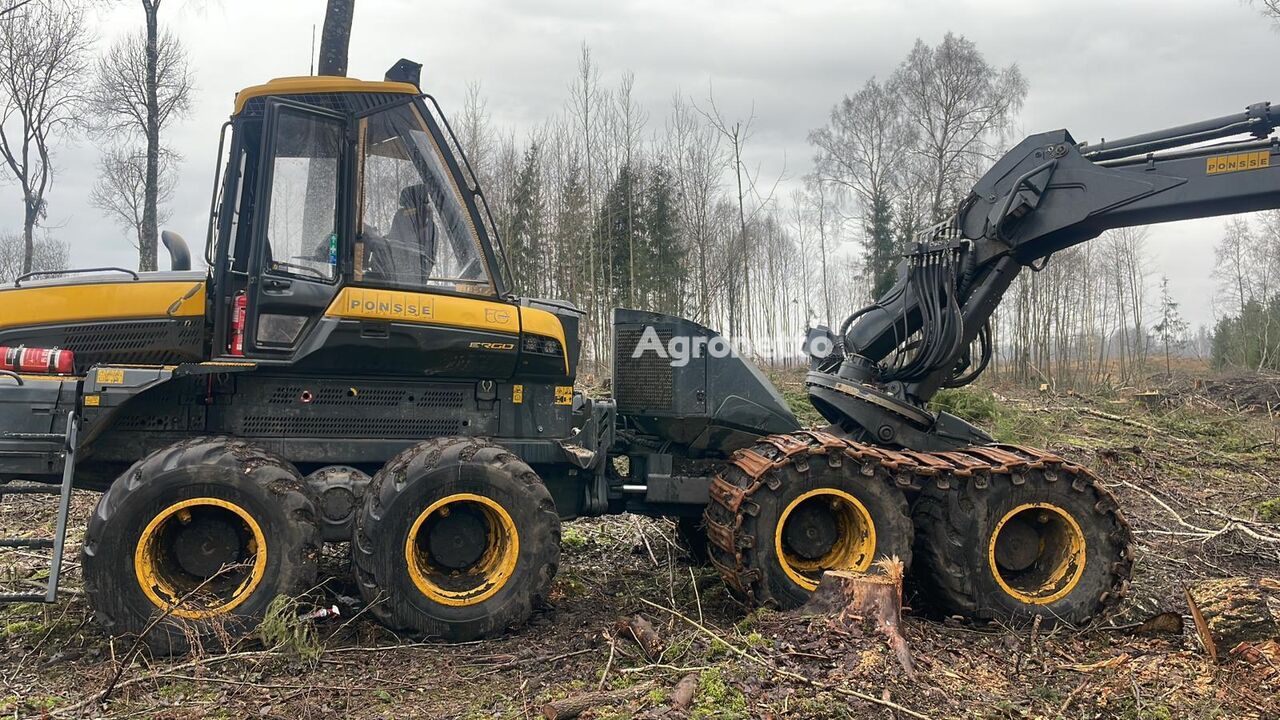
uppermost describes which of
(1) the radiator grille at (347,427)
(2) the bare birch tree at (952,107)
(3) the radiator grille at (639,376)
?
(2) the bare birch tree at (952,107)

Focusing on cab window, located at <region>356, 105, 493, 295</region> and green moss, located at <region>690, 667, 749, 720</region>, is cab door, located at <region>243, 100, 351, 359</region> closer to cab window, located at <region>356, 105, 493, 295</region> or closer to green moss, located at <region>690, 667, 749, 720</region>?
cab window, located at <region>356, 105, 493, 295</region>

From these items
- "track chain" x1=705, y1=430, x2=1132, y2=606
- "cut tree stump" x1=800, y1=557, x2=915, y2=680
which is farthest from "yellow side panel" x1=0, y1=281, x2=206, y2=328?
"cut tree stump" x1=800, y1=557, x2=915, y2=680

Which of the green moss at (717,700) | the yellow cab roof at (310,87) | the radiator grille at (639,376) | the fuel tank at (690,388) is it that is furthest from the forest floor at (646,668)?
the yellow cab roof at (310,87)

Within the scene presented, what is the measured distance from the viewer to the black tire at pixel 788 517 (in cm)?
542

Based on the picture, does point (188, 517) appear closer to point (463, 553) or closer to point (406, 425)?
point (406, 425)

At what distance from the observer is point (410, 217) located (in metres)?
5.33

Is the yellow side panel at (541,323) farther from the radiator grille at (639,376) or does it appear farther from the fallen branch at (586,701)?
the fallen branch at (586,701)

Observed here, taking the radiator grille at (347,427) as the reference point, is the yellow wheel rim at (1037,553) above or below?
below

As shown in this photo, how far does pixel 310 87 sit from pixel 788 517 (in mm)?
4072

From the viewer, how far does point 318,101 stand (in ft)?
17.0

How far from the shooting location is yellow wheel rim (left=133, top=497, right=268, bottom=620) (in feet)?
15.1

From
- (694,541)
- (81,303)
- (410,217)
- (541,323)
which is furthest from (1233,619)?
(81,303)

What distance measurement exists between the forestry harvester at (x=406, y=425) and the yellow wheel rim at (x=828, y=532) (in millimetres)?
17

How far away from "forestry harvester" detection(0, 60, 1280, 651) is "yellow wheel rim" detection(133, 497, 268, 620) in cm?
2
